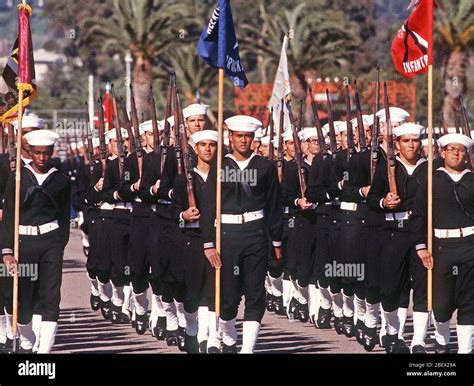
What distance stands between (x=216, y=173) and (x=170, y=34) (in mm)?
40371

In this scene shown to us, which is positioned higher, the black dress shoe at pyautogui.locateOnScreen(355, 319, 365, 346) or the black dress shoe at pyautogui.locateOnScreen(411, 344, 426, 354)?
the black dress shoe at pyautogui.locateOnScreen(411, 344, 426, 354)

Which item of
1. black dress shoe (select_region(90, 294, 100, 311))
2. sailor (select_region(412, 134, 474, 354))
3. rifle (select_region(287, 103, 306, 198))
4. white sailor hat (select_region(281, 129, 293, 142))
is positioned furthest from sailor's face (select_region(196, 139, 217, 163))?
black dress shoe (select_region(90, 294, 100, 311))

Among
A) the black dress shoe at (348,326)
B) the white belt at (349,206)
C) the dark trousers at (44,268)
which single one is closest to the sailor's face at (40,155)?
the dark trousers at (44,268)

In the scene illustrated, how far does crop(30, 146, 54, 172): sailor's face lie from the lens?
1541cm

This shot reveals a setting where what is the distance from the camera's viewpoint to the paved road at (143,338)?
17.0m

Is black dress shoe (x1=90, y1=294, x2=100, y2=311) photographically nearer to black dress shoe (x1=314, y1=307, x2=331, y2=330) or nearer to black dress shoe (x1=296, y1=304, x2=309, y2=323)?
black dress shoe (x1=296, y1=304, x2=309, y2=323)

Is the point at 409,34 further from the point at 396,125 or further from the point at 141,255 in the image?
the point at 141,255

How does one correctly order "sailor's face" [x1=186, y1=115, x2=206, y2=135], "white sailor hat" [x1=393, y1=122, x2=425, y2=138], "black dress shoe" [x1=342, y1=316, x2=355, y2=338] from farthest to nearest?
"black dress shoe" [x1=342, y1=316, x2=355, y2=338] < "sailor's face" [x1=186, y1=115, x2=206, y2=135] < "white sailor hat" [x1=393, y1=122, x2=425, y2=138]

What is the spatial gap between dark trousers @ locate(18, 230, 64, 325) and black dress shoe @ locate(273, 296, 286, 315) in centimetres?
658

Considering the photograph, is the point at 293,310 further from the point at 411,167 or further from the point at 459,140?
the point at 459,140

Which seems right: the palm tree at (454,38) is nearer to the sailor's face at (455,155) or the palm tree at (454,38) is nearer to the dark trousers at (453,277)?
the sailor's face at (455,155)

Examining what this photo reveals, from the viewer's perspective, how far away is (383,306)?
1641cm
